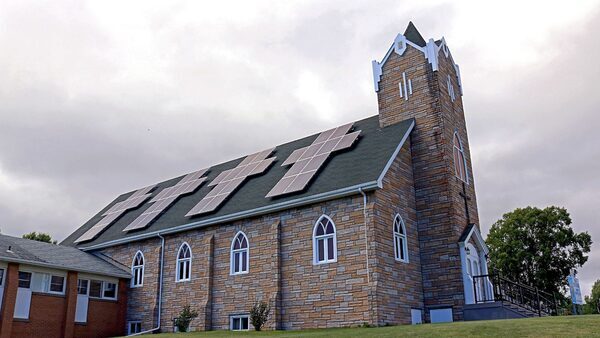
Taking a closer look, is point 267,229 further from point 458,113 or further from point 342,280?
point 458,113

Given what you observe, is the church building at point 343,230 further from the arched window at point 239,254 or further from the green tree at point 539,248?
the green tree at point 539,248

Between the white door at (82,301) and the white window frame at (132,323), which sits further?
the white window frame at (132,323)

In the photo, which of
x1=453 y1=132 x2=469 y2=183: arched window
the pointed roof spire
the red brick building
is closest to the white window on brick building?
the red brick building

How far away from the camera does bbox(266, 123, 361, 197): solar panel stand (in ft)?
67.6

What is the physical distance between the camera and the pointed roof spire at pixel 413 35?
23281mm

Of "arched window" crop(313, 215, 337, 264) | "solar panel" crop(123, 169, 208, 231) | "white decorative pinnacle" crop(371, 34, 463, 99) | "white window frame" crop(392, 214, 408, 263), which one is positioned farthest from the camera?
"solar panel" crop(123, 169, 208, 231)

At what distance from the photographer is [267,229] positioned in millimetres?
20641

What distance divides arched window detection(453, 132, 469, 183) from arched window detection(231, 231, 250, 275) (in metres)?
9.11

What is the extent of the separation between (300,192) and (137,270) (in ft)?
35.5

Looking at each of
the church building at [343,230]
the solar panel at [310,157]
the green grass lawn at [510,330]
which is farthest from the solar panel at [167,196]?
the green grass lawn at [510,330]

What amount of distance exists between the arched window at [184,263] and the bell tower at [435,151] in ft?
33.3

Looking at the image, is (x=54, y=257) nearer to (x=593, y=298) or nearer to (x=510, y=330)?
(x=510, y=330)

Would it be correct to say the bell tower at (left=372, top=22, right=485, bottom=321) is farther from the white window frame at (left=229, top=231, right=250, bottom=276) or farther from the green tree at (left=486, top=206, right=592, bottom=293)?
the green tree at (left=486, top=206, right=592, bottom=293)

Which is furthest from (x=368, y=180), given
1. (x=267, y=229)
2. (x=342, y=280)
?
(x=267, y=229)
